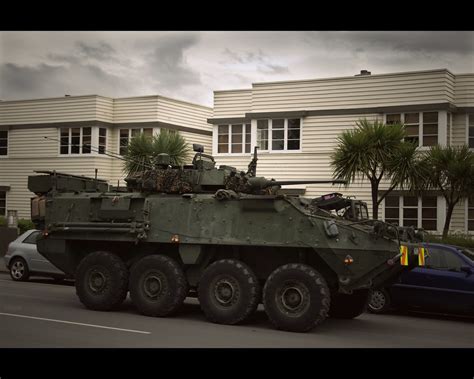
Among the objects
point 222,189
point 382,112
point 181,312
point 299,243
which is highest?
point 382,112

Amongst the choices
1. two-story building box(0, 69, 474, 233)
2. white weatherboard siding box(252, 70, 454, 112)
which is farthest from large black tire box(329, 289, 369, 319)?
white weatherboard siding box(252, 70, 454, 112)

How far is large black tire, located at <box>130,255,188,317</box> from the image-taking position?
11719 mm

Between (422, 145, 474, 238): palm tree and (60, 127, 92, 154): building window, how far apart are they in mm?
15188

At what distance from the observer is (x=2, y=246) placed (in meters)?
24.8

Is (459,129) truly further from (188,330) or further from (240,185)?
(188,330)

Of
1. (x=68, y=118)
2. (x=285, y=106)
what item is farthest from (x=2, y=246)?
(x=285, y=106)

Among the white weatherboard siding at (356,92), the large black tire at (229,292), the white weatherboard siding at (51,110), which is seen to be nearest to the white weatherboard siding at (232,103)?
the white weatherboard siding at (356,92)

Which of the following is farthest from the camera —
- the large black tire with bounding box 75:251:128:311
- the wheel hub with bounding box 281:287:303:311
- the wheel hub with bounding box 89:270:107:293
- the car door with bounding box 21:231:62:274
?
the car door with bounding box 21:231:62:274

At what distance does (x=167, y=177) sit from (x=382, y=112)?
12.9 m

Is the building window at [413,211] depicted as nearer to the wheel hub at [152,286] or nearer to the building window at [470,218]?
the building window at [470,218]

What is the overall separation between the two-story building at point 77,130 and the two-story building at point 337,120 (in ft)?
11.5

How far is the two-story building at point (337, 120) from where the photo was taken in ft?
74.9

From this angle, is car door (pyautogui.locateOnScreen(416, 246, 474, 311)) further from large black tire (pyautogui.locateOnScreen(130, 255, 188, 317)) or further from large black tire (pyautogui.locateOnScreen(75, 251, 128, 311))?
large black tire (pyautogui.locateOnScreen(75, 251, 128, 311))
